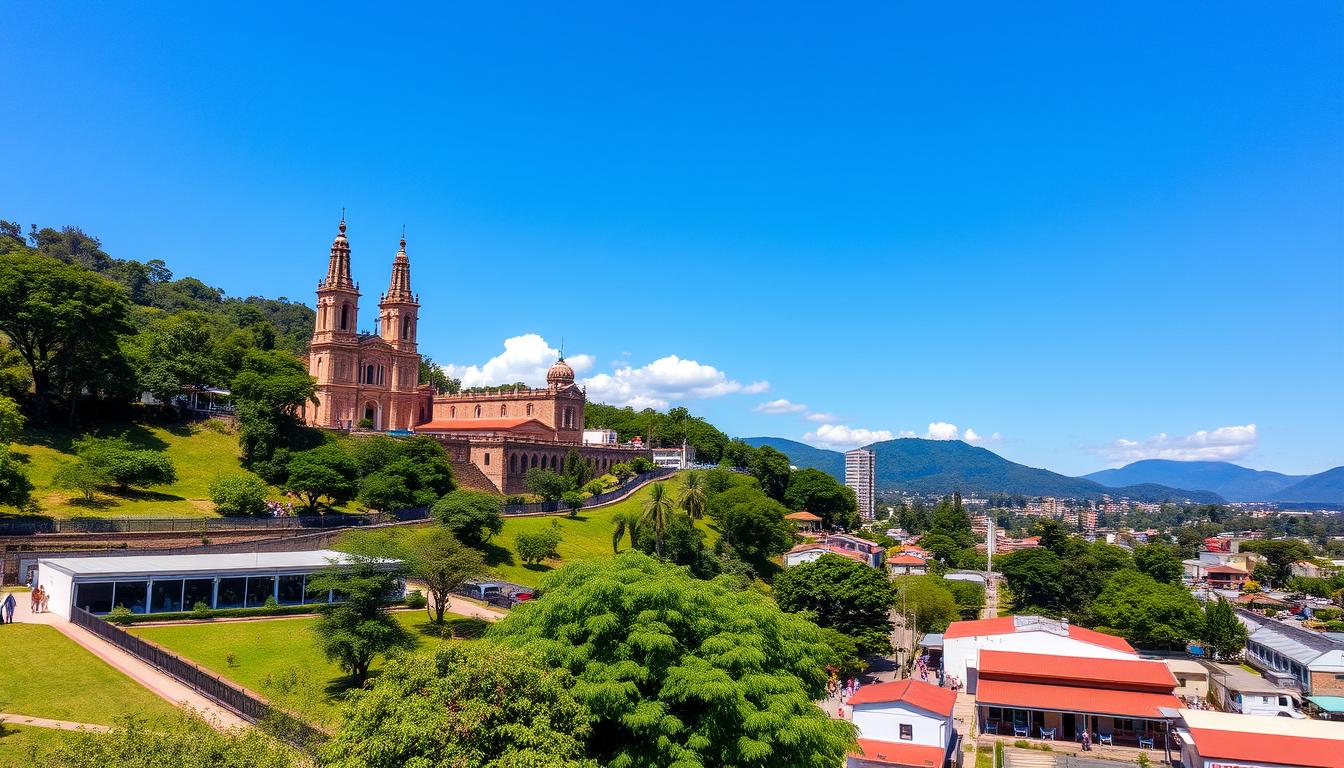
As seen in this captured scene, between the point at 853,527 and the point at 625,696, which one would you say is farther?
the point at 853,527

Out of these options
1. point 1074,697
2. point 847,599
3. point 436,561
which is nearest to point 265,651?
point 436,561

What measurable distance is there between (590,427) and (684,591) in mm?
106488

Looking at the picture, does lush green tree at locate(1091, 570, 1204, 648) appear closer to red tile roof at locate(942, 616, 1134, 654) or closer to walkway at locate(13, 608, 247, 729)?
red tile roof at locate(942, 616, 1134, 654)

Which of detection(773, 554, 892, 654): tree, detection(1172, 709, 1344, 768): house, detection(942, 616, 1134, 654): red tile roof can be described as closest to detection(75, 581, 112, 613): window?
detection(773, 554, 892, 654): tree

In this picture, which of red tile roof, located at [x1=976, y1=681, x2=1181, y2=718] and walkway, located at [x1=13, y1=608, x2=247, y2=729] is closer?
walkway, located at [x1=13, y1=608, x2=247, y2=729]

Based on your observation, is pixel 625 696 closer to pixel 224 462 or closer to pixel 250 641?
pixel 250 641

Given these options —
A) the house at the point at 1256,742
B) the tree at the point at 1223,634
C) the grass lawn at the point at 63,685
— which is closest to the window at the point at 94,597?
the grass lawn at the point at 63,685

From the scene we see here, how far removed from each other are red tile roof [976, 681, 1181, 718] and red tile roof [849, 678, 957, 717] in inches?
186

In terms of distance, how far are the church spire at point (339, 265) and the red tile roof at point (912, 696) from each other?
57.4m

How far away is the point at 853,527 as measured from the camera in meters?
122

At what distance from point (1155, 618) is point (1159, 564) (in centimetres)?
2906

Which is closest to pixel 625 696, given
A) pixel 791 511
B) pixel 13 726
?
pixel 13 726

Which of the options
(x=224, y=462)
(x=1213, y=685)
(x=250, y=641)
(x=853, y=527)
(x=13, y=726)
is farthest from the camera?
(x=853, y=527)

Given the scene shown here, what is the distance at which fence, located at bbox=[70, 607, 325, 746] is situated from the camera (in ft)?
65.1
